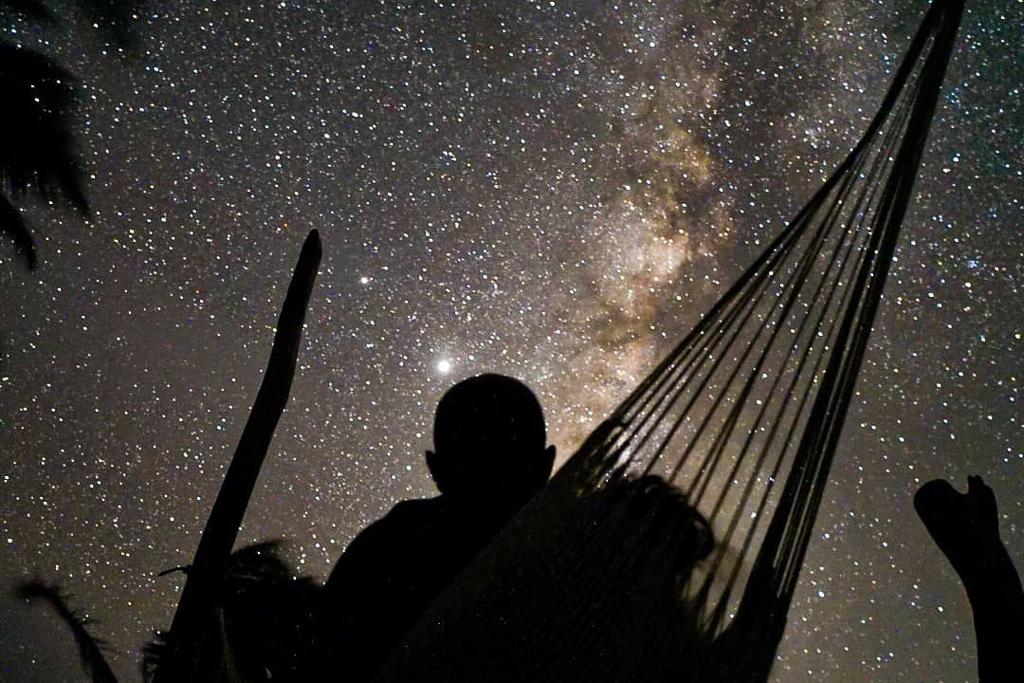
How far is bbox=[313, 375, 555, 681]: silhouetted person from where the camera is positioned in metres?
0.99

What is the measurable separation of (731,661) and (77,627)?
3.81 m

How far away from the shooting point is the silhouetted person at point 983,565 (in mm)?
549

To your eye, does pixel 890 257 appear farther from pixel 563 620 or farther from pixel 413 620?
pixel 413 620

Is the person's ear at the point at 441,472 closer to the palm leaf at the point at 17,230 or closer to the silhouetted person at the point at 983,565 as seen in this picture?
the silhouetted person at the point at 983,565

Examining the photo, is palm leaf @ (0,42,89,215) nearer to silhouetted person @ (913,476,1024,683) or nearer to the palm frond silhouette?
the palm frond silhouette

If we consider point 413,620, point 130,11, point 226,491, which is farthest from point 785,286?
point 130,11

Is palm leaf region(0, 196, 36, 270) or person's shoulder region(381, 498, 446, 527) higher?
palm leaf region(0, 196, 36, 270)

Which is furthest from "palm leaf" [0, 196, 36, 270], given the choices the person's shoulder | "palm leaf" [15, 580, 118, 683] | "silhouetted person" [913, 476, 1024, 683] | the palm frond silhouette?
"silhouetted person" [913, 476, 1024, 683]

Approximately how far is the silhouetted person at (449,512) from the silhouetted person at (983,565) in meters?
0.52

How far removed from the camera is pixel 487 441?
1041mm

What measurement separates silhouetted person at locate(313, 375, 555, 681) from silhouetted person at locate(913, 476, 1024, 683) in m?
0.52

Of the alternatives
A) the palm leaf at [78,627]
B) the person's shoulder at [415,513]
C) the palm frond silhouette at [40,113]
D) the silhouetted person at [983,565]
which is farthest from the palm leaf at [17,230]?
the silhouetted person at [983,565]

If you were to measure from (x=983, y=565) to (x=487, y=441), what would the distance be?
60 cm

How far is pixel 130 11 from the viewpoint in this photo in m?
2.85
